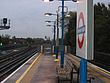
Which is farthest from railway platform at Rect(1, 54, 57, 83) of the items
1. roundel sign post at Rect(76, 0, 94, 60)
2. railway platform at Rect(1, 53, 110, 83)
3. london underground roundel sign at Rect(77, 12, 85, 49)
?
roundel sign post at Rect(76, 0, 94, 60)

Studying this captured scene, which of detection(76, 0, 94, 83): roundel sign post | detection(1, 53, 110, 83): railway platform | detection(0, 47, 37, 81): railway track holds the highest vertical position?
detection(76, 0, 94, 83): roundel sign post

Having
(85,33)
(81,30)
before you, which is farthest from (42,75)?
(85,33)

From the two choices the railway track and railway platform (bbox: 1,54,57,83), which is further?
the railway track

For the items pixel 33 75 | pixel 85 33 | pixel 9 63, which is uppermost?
pixel 85 33

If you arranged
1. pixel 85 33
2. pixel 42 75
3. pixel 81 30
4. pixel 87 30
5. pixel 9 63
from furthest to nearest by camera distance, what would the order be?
pixel 9 63 < pixel 42 75 < pixel 81 30 < pixel 85 33 < pixel 87 30

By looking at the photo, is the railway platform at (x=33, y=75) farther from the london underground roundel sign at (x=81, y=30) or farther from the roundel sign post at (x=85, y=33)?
the roundel sign post at (x=85, y=33)

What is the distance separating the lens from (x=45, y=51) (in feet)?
203

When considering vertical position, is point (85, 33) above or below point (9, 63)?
above

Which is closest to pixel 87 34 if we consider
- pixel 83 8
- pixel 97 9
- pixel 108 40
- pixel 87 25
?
pixel 87 25

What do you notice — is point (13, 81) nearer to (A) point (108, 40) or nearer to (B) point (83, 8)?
(B) point (83, 8)

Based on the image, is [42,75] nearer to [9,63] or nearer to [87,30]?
[87,30]

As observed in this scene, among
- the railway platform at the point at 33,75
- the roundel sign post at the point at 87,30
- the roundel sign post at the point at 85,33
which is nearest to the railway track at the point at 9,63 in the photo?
the railway platform at the point at 33,75

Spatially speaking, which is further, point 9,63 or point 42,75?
point 9,63

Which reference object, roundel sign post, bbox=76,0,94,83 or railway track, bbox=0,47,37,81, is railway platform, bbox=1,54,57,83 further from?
roundel sign post, bbox=76,0,94,83
